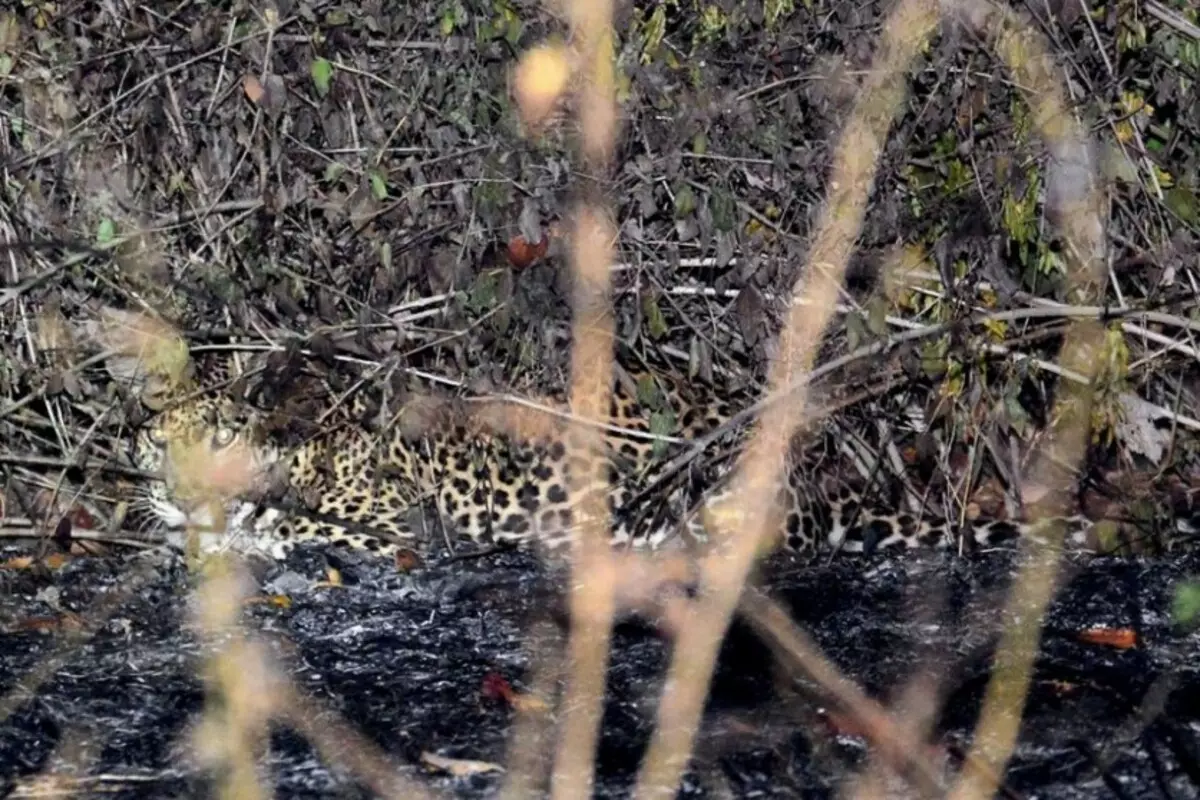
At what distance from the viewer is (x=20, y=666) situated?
4.71 meters

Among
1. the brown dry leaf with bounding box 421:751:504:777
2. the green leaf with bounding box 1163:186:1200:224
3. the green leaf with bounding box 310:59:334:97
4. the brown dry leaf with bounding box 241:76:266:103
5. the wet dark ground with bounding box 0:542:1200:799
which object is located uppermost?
the brown dry leaf with bounding box 241:76:266:103

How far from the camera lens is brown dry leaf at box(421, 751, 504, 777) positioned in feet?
13.2

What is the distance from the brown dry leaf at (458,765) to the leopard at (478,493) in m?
1.42

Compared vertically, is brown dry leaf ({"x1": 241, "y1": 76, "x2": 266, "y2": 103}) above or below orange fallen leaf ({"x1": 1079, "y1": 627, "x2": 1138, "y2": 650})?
above

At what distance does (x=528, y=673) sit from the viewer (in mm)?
4676

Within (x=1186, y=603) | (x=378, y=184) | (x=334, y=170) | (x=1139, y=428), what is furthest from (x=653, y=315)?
(x=1186, y=603)

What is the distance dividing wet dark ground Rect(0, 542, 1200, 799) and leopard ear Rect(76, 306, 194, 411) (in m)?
0.52

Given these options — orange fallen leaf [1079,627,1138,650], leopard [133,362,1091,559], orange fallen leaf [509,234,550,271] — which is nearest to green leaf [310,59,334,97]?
orange fallen leaf [509,234,550,271]

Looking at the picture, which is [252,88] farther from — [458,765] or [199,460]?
[458,765]

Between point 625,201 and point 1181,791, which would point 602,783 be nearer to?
point 1181,791

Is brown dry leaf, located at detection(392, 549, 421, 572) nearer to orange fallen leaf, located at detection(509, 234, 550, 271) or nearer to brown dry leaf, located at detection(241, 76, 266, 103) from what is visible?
orange fallen leaf, located at detection(509, 234, 550, 271)

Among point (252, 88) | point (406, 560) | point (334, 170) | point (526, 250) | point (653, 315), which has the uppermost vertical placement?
point (252, 88)

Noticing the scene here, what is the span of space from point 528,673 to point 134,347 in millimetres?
1464

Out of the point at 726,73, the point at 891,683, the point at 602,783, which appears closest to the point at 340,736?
the point at 602,783
